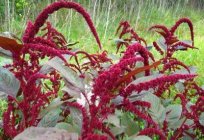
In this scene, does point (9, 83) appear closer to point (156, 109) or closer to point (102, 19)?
point (156, 109)

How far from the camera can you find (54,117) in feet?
3.57

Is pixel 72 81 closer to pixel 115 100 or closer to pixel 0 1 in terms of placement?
pixel 115 100

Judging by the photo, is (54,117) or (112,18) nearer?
(54,117)

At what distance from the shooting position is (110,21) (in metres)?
8.94

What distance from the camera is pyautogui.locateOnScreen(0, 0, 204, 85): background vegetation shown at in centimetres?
675

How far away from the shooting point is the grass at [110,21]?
21.6ft

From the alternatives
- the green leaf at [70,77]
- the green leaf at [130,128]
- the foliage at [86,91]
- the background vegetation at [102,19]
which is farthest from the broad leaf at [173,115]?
the background vegetation at [102,19]

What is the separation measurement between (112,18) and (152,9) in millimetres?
1803

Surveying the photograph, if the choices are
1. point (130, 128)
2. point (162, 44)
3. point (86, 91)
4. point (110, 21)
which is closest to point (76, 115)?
point (86, 91)

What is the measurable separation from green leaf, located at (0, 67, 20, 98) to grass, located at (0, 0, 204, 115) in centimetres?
398

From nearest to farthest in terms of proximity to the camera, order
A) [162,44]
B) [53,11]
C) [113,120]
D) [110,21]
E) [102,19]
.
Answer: [53,11], [113,120], [162,44], [102,19], [110,21]

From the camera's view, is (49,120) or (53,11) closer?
(53,11)

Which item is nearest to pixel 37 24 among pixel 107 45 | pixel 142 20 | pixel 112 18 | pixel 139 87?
pixel 139 87

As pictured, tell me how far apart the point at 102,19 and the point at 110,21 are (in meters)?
0.22
